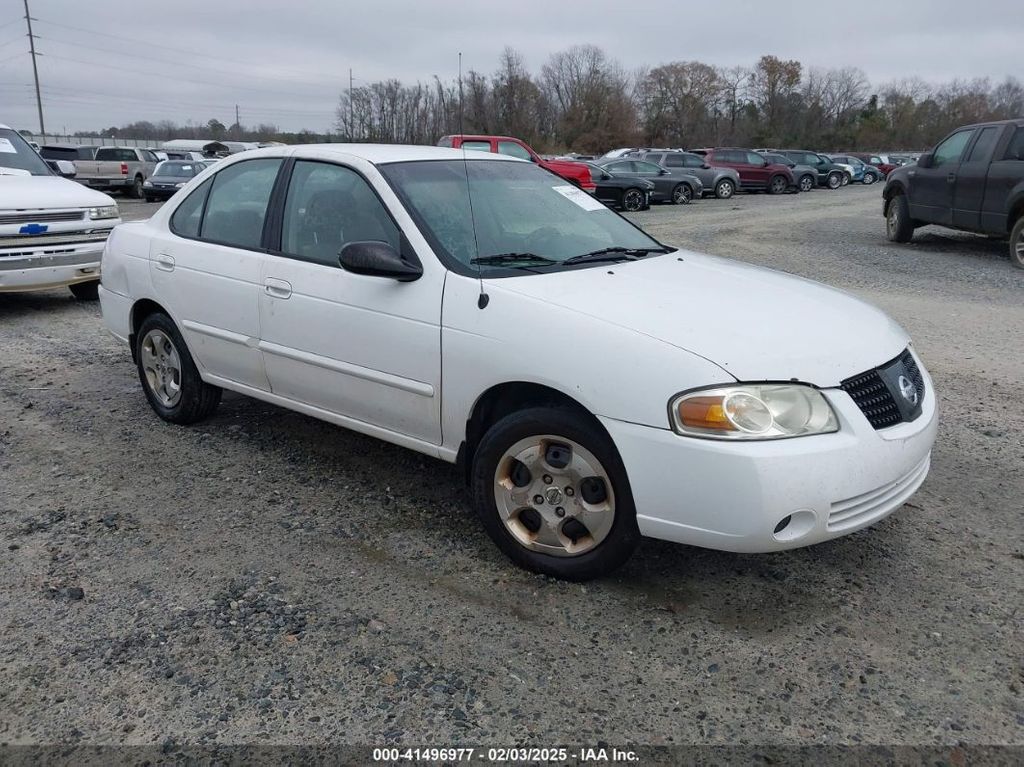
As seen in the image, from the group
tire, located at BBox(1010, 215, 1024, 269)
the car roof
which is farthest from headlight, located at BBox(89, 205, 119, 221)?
tire, located at BBox(1010, 215, 1024, 269)

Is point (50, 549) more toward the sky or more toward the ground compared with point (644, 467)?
more toward the ground

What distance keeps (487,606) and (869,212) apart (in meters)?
21.4

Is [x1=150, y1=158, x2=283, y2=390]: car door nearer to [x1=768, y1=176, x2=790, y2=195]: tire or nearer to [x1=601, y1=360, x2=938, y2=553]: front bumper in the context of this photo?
[x1=601, y1=360, x2=938, y2=553]: front bumper

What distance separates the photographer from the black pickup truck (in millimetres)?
11266

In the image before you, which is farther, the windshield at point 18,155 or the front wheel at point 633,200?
the front wheel at point 633,200

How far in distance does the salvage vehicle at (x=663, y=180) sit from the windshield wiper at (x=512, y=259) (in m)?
21.1

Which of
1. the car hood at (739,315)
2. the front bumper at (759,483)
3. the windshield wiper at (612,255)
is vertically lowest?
the front bumper at (759,483)

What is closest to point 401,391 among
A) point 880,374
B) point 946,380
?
point 880,374

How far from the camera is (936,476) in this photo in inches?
167

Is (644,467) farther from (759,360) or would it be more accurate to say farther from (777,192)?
(777,192)

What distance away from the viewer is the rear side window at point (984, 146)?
11.7 metres

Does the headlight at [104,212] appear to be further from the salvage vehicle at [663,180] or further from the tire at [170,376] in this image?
the salvage vehicle at [663,180]

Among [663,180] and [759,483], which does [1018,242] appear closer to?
[759,483]

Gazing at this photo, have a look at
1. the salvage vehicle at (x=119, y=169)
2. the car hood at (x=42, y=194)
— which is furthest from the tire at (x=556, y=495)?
the salvage vehicle at (x=119, y=169)
